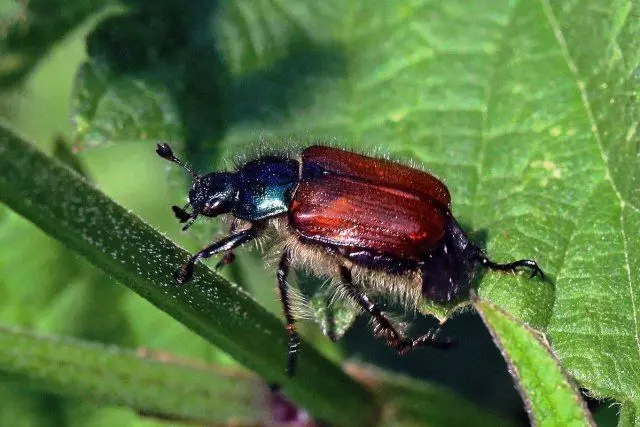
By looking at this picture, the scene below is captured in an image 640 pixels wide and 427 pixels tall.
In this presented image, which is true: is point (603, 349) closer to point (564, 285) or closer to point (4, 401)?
point (564, 285)

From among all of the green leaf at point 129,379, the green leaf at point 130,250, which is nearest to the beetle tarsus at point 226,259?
the green leaf at point 129,379

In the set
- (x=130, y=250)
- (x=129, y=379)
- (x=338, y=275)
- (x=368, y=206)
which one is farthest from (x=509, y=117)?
(x=129, y=379)

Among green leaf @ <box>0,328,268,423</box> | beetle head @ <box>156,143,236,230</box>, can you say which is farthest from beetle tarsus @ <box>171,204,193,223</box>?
green leaf @ <box>0,328,268,423</box>

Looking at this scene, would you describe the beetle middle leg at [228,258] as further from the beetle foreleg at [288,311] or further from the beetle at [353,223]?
the beetle foreleg at [288,311]

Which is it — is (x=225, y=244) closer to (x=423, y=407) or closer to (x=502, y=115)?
(x=423, y=407)

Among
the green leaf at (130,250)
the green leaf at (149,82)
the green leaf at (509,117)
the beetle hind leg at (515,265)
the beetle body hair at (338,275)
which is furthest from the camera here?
the green leaf at (149,82)

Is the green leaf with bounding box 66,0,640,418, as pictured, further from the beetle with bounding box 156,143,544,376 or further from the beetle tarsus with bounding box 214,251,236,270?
the beetle tarsus with bounding box 214,251,236,270

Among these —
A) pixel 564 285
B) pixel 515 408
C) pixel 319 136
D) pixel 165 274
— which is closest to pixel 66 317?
pixel 319 136
